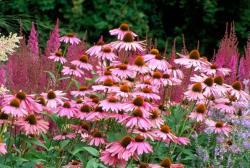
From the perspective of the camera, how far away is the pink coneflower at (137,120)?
2.58 metres

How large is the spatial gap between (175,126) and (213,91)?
1.13ft

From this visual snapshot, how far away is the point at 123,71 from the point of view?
296cm

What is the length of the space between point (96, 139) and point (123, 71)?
1.26 feet

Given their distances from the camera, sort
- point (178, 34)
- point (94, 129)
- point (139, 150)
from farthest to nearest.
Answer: point (178, 34)
point (94, 129)
point (139, 150)

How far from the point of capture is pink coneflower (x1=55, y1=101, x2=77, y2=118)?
2760mm

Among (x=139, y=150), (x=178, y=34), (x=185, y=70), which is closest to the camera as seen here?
(x=139, y=150)

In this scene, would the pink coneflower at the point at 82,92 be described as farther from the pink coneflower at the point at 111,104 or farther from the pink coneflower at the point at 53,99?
the pink coneflower at the point at 111,104

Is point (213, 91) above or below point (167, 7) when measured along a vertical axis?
below

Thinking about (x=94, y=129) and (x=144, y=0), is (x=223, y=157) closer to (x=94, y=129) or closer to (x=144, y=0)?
(x=94, y=129)

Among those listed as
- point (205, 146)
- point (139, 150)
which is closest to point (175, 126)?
point (205, 146)

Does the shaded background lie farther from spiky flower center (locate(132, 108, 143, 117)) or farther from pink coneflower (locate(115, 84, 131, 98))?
spiky flower center (locate(132, 108, 143, 117))

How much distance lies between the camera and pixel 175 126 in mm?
3246

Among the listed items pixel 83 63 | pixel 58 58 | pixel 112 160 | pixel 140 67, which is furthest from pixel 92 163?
pixel 58 58

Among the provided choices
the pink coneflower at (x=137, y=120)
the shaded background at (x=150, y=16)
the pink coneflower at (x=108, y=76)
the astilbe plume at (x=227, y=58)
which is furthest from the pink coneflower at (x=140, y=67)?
the shaded background at (x=150, y=16)
